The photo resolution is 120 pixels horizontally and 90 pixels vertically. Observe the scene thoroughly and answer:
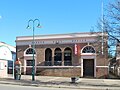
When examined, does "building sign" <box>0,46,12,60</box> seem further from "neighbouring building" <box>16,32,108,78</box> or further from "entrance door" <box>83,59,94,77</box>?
"entrance door" <box>83,59,94,77</box>

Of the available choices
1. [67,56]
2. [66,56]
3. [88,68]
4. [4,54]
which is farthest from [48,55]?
[4,54]

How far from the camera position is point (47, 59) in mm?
48125

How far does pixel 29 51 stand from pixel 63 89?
2508 cm

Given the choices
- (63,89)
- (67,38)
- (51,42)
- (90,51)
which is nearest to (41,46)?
(51,42)

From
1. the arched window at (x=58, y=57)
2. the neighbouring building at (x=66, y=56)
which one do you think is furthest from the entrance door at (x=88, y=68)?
the arched window at (x=58, y=57)

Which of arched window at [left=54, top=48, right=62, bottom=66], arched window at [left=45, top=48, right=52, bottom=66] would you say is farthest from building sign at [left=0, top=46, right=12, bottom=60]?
arched window at [left=54, top=48, right=62, bottom=66]

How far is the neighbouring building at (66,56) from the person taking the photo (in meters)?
44.8

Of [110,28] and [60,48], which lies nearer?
[110,28]

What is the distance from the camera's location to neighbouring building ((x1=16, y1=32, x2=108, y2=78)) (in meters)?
44.8

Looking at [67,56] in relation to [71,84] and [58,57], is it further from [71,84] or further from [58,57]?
[71,84]

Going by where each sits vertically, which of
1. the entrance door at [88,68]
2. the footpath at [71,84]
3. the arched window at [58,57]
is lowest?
the footpath at [71,84]

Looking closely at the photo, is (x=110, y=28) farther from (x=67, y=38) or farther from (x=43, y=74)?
(x=43, y=74)

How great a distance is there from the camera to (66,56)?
46.8 m

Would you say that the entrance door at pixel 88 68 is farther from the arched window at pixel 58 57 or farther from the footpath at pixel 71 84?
the footpath at pixel 71 84
